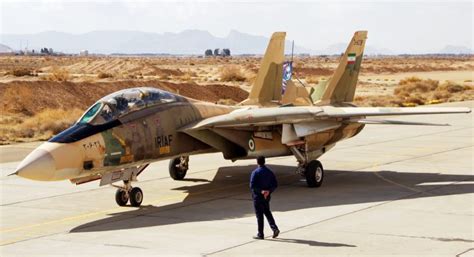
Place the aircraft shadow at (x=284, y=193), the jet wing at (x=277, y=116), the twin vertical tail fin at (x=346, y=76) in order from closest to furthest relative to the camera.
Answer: the aircraft shadow at (x=284, y=193), the jet wing at (x=277, y=116), the twin vertical tail fin at (x=346, y=76)

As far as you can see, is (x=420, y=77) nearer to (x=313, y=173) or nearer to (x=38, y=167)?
(x=313, y=173)

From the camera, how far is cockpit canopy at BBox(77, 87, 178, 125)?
17.1 metres

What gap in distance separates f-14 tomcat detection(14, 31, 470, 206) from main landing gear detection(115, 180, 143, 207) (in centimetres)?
2

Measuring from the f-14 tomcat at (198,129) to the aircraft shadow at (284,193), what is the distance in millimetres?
838

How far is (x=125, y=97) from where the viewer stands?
18.0 meters

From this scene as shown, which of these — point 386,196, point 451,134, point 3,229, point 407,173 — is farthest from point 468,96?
point 3,229

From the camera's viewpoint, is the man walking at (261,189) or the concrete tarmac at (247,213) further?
the man walking at (261,189)

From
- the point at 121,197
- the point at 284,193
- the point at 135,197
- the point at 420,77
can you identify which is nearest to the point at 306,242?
the point at 135,197

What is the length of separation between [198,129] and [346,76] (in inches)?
234

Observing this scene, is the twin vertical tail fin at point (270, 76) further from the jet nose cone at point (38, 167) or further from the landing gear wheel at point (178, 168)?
the jet nose cone at point (38, 167)

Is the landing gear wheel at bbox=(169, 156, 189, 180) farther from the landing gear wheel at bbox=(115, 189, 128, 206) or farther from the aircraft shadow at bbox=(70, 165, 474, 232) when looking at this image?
the landing gear wheel at bbox=(115, 189, 128, 206)

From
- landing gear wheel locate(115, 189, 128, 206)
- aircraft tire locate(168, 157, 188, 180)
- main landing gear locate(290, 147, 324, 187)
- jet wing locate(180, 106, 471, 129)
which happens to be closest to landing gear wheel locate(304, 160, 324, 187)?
main landing gear locate(290, 147, 324, 187)

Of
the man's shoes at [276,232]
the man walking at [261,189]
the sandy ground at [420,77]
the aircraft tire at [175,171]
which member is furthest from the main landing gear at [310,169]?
the sandy ground at [420,77]

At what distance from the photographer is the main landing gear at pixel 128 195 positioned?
1769 cm
